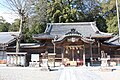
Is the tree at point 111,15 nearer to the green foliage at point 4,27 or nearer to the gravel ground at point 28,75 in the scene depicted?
the gravel ground at point 28,75

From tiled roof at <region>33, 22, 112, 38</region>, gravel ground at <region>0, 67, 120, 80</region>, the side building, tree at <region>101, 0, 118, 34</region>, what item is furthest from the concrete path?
tree at <region>101, 0, 118, 34</region>

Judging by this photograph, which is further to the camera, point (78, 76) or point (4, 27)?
point (4, 27)

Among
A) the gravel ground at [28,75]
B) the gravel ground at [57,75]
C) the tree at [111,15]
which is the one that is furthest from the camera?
the tree at [111,15]

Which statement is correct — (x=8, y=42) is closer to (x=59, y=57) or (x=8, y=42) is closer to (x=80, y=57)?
(x=59, y=57)

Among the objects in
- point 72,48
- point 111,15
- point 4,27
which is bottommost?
point 72,48

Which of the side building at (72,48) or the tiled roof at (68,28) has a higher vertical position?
the tiled roof at (68,28)

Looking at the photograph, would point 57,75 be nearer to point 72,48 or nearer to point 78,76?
point 78,76

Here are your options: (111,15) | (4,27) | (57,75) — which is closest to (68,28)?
(111,15)

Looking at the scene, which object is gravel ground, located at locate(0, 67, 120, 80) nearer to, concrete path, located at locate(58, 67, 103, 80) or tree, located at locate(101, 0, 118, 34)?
concrete path, located at locate(58, 67, 103, 80)

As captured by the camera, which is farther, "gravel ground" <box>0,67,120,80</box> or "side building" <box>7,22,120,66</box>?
"side building" <box>7,22,120,66</box>

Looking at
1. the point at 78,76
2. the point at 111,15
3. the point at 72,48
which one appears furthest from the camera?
the point at 111,15

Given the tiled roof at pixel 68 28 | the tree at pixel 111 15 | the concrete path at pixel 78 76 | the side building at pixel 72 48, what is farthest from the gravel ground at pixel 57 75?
the tree at pixel 111 15

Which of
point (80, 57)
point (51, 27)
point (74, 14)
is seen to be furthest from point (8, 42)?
point (74, 14)

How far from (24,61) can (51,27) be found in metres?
7.82
